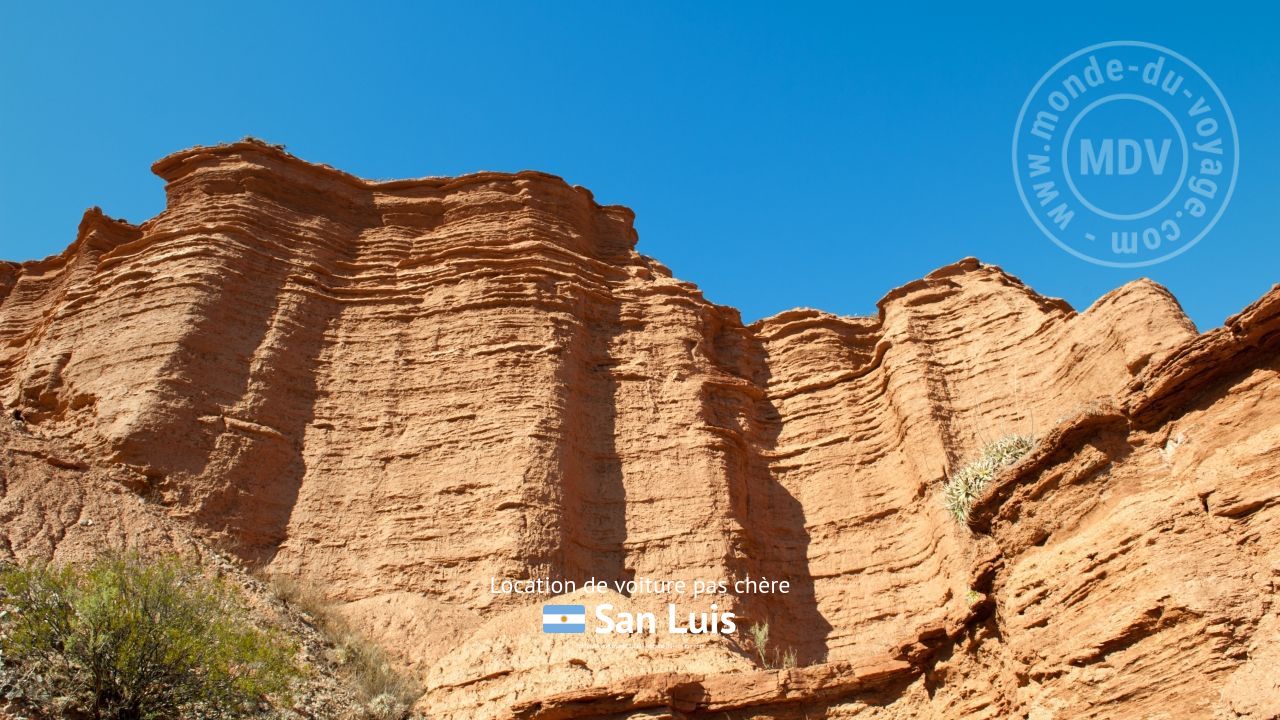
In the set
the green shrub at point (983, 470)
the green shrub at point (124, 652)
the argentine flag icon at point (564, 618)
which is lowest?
the green shrub at point (124, 652)

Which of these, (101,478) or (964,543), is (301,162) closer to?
(101,478)

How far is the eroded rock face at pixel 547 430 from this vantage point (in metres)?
11.5

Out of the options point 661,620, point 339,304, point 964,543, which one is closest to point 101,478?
point 339,304

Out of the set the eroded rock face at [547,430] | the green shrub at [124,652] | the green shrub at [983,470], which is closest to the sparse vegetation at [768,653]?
the eroded rock face at [547,430]

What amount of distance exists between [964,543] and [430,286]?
1361cm

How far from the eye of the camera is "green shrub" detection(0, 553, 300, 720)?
10.5 metres

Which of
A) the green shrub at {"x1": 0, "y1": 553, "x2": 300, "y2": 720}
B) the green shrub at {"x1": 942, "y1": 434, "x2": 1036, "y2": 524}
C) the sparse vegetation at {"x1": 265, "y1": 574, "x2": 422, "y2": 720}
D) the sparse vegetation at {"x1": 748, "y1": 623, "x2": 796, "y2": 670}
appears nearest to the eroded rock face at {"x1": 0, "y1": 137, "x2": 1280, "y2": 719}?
the sparse vegetation at {"x1": 748, "y1": 623, "x2": 796, "y2": 670}

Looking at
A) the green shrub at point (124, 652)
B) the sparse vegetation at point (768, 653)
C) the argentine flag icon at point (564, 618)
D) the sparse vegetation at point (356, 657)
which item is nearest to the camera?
the green shrub at point (124, 652)

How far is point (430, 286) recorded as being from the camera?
25766 millimetres

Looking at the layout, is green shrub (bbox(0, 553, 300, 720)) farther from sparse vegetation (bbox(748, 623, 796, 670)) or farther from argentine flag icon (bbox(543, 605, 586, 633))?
sparse vegetation (bbox(748, 623, 796, 670))

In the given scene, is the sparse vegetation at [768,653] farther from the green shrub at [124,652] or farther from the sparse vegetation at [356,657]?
the green shrub at [124,652]

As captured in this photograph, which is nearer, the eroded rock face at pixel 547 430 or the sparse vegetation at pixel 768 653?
the eroded rock face at pixel 547 430

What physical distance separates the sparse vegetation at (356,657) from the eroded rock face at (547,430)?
0.57 m

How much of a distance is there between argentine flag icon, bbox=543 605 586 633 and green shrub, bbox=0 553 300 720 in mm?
4917
